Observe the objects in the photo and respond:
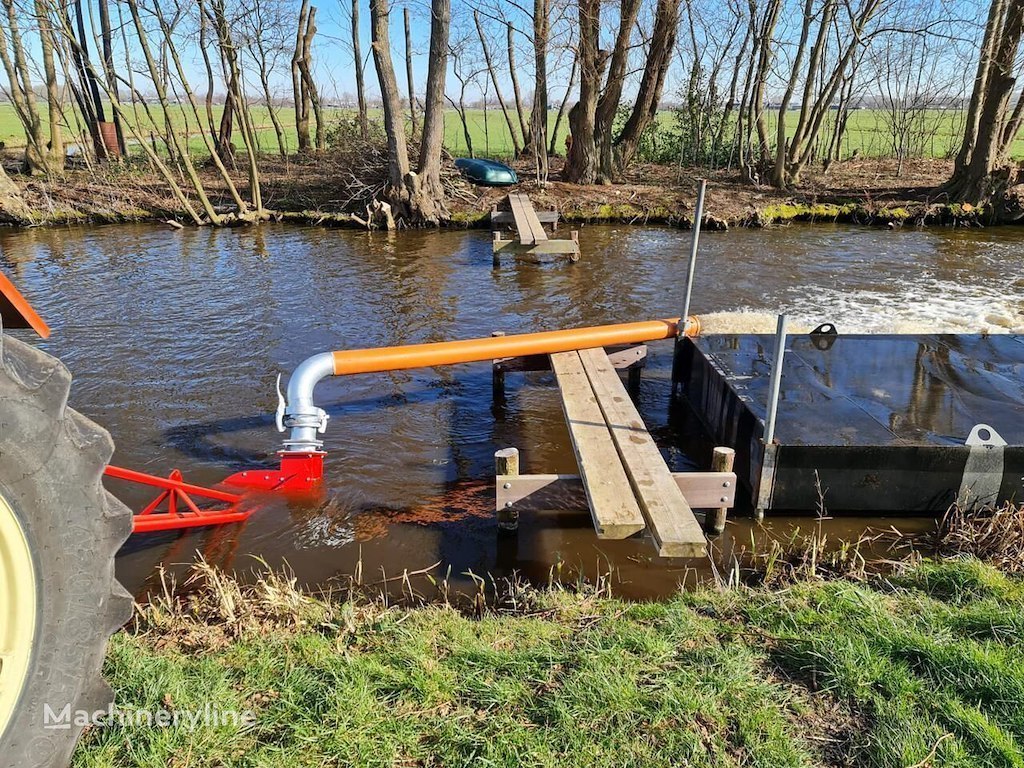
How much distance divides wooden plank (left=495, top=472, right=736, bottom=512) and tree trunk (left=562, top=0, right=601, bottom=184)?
1697cm

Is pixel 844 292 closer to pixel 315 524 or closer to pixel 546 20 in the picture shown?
pixel 315 524

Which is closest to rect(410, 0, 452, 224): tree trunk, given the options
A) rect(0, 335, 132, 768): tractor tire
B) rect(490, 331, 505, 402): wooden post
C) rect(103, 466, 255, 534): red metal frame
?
rect(490, 331, 505, 402): wooden post

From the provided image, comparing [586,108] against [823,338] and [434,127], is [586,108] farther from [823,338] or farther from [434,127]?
[823,338]

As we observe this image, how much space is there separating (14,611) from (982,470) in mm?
5622

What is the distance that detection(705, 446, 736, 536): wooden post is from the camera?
16.3 feet

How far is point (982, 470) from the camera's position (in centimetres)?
500

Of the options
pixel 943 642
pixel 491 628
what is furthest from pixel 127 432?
pixel 943 642

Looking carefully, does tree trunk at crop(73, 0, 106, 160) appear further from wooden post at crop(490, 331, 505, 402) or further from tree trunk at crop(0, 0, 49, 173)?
wooden post at crop(490, 331, 505, 402)

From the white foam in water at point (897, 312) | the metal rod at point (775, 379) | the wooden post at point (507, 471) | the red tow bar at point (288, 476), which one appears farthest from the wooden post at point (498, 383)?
the metal rod at point (775, 379)

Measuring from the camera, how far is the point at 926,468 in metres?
5.04

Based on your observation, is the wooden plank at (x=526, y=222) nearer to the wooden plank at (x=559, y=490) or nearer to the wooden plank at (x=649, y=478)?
the wooden plank at (x=649, y=478)

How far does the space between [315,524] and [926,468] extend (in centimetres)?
449

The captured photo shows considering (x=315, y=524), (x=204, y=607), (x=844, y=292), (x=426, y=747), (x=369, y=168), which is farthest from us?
(x=369, y=168)

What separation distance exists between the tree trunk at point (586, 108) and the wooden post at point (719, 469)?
1681 centimetres
